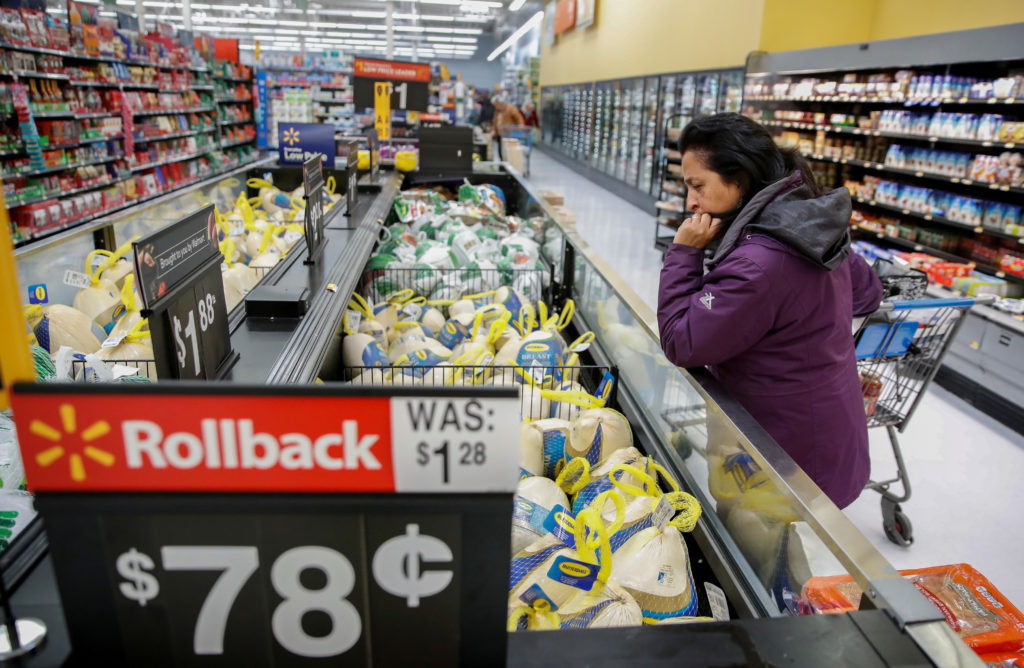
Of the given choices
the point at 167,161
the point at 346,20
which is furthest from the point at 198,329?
the point at 346,20

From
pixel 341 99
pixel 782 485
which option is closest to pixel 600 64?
pixel 341 99

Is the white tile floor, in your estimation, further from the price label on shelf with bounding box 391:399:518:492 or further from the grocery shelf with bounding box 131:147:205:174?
the grocery shelf with bounding box 131:147:205:174

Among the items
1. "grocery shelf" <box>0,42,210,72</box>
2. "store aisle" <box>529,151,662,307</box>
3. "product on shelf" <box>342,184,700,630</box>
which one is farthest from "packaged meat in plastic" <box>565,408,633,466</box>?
"grocery shelf" <box>0,42,210,72</box>

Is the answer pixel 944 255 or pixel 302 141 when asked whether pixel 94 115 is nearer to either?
pixel 302 141

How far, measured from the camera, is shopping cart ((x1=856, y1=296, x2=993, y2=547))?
2.54 m

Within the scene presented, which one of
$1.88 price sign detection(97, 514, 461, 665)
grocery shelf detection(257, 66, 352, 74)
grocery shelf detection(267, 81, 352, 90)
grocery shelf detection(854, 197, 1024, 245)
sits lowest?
grocery shelf detection(854, 197, 1024, 245)

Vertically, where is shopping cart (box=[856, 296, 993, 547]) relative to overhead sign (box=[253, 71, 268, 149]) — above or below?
→ below

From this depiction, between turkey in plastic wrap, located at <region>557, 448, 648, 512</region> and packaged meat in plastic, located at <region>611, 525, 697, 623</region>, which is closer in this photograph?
packaged meat in plastic, located at <region>611, 525, 697, 623</region>

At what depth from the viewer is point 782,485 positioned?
113cm

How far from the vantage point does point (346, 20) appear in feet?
71.7

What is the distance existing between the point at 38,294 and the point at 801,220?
2.23 m

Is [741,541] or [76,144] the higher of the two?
[76,144]

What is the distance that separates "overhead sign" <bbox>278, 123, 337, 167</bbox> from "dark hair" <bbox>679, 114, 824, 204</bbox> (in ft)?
14.8

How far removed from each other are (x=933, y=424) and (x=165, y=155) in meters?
10.6
